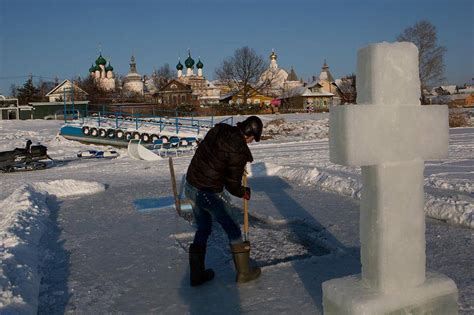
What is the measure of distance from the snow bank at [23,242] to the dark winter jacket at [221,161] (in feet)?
5.77

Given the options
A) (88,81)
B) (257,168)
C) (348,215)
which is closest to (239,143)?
(348,215)

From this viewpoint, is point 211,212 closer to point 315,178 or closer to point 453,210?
point 453,210

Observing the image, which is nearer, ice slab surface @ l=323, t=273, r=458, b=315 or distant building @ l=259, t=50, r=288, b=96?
ice slab surface @ l=323, t=273, r=458, b=315

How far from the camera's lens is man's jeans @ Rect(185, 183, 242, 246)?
14.5 feet

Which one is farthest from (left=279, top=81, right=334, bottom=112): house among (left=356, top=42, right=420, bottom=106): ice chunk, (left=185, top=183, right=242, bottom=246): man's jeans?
(left=356, top=42, right=420, bottom=106): ice chunk

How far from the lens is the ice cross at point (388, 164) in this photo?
247cm

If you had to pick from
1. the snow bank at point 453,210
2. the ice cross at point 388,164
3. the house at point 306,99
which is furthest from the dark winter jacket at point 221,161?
the house at point 306,99

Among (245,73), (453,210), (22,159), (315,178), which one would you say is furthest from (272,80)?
(453,210)

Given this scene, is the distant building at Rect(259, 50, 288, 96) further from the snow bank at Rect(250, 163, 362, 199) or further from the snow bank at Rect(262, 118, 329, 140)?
the snow bank at Rect(250, 163, 362, 199)

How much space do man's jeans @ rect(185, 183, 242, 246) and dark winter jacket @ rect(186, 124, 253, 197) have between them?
7cm

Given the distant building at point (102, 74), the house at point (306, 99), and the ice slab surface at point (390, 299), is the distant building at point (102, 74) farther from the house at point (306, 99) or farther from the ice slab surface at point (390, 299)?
the ice slab surface at point (390, 299)

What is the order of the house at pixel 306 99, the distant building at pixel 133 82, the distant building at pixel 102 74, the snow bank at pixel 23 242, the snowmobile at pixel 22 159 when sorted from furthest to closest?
the distant building at pixel 133 82 → the distant building at pixel 102 74 → the house at pixel 306 99 → the snowmobile at pixel 22 159 → the snow bank at pixel 23 242

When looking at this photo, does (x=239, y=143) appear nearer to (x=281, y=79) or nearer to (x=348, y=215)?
(x=348, y=215)

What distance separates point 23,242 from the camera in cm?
559
